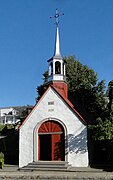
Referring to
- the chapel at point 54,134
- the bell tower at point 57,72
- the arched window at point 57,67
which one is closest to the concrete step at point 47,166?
the chapel at point 54,134

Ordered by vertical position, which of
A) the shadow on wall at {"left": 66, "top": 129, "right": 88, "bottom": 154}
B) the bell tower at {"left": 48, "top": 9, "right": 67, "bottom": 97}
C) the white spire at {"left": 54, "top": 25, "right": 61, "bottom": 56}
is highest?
the white spire at {"left": 54, "top": 25, "right": 61, "bottom": 56}

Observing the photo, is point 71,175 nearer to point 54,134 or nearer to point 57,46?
point 54,134

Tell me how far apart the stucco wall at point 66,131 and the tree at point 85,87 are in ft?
28.1

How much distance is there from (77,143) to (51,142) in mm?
2278

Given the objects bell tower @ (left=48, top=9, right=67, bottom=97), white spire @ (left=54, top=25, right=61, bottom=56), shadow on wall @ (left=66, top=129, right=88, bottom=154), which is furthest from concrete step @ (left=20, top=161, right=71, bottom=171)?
white spire @ (left=54, top=25, right=61, bottom=56)

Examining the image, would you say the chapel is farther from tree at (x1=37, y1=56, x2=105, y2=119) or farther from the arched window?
tree at (x1=37, y1=56, x2=105, y2=119)

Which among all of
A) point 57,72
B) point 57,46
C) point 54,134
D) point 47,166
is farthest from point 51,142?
point 57,46

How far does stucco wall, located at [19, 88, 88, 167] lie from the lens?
22.4m

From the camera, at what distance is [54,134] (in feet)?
76.6

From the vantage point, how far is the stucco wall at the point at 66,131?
22375mm

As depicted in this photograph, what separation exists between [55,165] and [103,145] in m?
6.22

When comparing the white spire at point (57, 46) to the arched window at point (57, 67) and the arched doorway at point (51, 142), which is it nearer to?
the arched window at point (57, 67)

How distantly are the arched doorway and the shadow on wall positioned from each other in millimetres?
572

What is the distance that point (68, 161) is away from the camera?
22.3 m
